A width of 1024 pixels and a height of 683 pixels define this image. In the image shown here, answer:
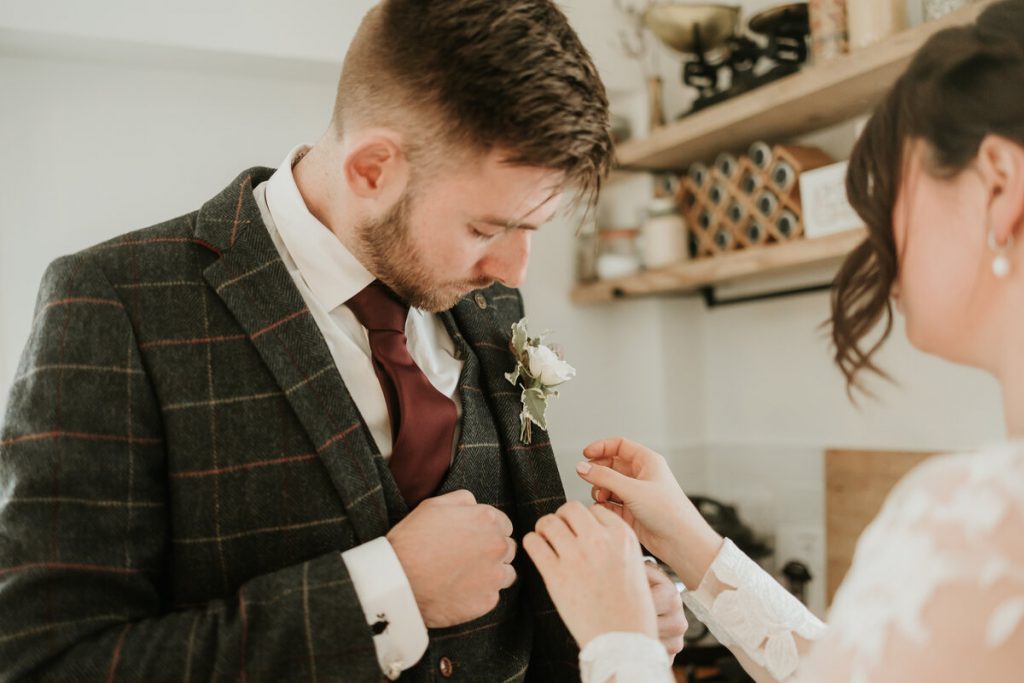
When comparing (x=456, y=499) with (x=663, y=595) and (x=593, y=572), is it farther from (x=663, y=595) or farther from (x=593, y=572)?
(x=663, y=595)

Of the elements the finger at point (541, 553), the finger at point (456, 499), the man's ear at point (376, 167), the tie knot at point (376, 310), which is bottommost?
the finger at point (541, 553)

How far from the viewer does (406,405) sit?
3.89 ft

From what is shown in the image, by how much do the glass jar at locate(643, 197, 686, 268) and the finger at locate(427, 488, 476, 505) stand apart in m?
1.60

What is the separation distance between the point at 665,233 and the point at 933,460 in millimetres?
1858

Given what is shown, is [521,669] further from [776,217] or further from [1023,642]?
[776,217]

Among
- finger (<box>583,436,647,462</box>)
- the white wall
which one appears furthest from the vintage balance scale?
finger (<box>583,436,647,462</box>)

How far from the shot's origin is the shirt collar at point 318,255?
123cm

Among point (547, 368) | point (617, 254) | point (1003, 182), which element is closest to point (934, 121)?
point (1003, 182)

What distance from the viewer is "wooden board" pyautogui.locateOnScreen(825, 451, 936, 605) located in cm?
224

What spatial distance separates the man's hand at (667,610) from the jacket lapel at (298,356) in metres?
0.41

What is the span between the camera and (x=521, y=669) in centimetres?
126

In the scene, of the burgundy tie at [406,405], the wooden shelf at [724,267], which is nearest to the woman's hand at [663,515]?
the burgundy tie at [406,405]

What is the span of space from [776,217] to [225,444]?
5.43 ft

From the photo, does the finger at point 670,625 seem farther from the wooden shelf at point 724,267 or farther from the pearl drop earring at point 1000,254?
the wooden shelf at point 724,267
